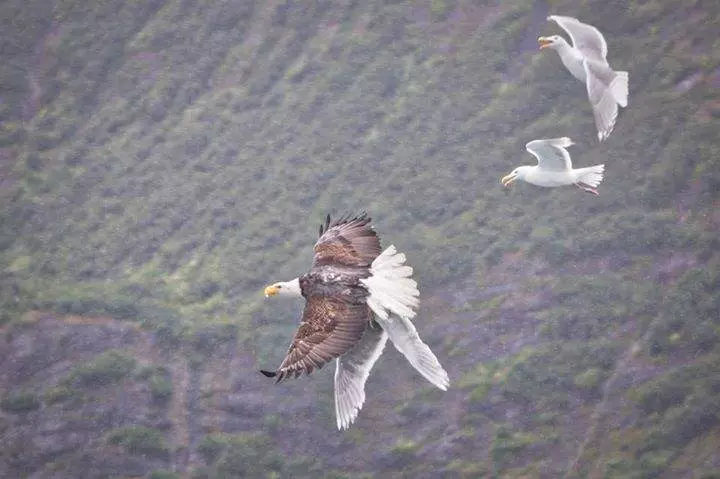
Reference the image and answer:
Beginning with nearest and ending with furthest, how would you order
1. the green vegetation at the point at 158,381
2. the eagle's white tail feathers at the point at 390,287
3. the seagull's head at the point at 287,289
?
the eagle's white tail feathers at the point at 390,287
the seagull's head at the point at 287,289
the green vegetation at the point at 158,381

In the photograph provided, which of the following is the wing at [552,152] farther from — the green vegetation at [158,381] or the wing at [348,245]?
the green vegetation at [158,381]

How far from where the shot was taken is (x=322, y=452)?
18094 millimetres

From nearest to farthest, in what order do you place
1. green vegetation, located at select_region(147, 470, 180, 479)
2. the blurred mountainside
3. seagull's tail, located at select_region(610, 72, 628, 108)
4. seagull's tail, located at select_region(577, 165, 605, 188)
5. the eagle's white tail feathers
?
1. the eagle's white tail feathers
2. the blurred mountainside
3. green vegetation, located at select_region(147, 470, 180, 479)
4. seagull's tail, located at select_region(577, 165, 605, 188)
5. seagull's tail, located at select_region(610, 72, 628, 108)

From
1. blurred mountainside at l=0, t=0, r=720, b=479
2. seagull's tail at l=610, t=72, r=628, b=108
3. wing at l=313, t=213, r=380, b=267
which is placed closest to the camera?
wing at l=313, t=213, r=380, b=267

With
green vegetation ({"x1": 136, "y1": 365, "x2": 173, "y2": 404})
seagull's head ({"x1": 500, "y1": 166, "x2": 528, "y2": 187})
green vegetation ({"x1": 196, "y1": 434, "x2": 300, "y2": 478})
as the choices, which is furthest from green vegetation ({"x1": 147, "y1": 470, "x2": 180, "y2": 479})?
seagull's head ({"x1": 500, "y1": 166, "x2": 528, "y2": 187})

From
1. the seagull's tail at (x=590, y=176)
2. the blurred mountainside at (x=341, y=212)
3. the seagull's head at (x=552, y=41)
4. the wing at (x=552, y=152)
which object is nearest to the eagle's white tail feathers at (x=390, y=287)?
the blurred mountainside at (x=341, y=212)

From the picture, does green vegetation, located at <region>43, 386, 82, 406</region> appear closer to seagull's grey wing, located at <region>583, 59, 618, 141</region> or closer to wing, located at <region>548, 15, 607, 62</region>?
seagull's grey wing, located at <region>583, 59, 618, 141</region>

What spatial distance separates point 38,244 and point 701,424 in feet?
50.2

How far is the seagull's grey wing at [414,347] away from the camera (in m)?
15.5

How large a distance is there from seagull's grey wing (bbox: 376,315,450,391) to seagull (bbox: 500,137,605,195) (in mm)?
4583

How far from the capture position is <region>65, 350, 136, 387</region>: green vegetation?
64.5 ft

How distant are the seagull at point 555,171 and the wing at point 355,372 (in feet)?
16.1

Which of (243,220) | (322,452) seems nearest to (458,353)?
(322,452)

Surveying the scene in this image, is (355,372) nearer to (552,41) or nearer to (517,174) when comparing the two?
(517,174)
